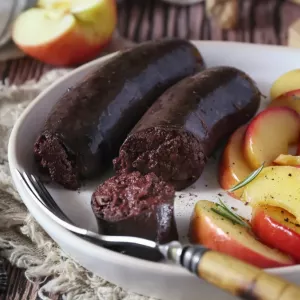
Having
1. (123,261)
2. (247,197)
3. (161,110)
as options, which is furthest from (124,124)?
(123,261)

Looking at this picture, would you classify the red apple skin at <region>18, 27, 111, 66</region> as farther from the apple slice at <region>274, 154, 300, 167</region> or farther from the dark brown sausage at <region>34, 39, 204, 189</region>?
the apple slice at <region>274, 154, 300, 167</region>

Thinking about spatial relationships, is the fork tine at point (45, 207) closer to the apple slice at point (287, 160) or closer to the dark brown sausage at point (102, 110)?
the dark brown sausage at point (102, 110)

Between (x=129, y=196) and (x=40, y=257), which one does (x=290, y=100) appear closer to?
(x=129, y=196)

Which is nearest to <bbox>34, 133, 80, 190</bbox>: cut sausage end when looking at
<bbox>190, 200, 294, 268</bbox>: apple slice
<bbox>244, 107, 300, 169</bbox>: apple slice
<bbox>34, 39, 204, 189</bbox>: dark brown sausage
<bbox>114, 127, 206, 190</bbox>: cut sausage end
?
<bbox>34, 39, 204, 189</bbox>: dark brown sausage

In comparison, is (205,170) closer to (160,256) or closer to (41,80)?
(160,256)

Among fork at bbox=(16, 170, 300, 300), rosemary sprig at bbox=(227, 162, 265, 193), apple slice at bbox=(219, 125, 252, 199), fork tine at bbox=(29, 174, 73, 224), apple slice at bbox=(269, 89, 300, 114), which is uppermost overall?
fork at bbox=(16, 170, 300, 300)
